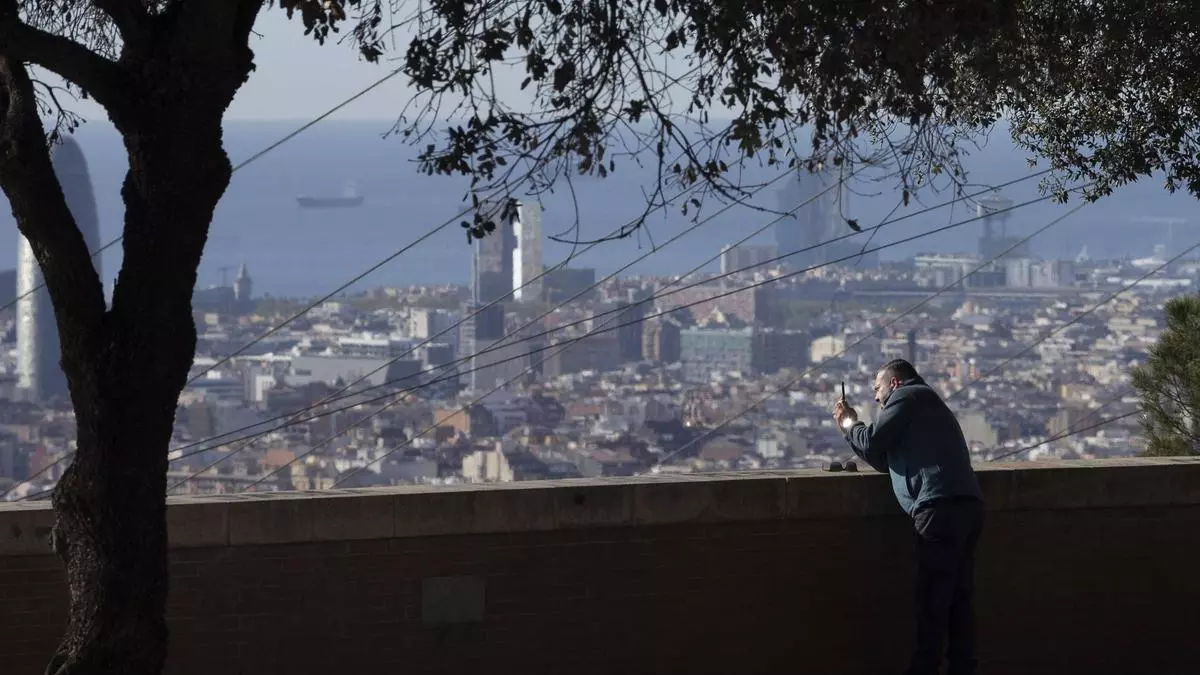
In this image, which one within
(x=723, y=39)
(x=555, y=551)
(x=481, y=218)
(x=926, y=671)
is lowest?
(x=926, y=671)

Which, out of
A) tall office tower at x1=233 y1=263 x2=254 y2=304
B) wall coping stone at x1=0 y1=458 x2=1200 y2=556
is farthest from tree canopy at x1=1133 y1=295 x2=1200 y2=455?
tall office tower at x1=233 y1=263 x2=254 y2=304

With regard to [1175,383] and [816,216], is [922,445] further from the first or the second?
[816,216]

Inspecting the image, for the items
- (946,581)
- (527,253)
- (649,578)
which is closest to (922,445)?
(946,581)

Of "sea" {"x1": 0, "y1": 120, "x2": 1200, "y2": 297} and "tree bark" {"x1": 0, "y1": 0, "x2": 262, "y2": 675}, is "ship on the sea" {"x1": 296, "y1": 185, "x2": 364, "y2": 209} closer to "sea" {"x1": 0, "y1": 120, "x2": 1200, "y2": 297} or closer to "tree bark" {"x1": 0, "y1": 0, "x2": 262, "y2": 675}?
A: "sea" {"x1": 0, "y1": 120, "x2": 1200, "y2": 297}

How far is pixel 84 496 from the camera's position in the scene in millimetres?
5152

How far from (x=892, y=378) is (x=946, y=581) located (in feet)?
3.20

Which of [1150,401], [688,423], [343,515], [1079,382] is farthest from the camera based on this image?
[1079,382]

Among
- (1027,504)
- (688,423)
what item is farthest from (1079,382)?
(1027,504)

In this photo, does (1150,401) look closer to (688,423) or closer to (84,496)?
(84,496)

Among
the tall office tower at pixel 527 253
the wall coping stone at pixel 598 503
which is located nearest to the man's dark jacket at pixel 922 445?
the wall coping stone at pixel 598 503

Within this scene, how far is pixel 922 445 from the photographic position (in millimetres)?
7090

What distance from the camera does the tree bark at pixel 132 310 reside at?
5.09m

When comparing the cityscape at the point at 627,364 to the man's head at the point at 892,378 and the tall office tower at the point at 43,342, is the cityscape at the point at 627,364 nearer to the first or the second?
the tall office tower at the point at 43,342

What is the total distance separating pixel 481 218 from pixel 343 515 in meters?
1.64
